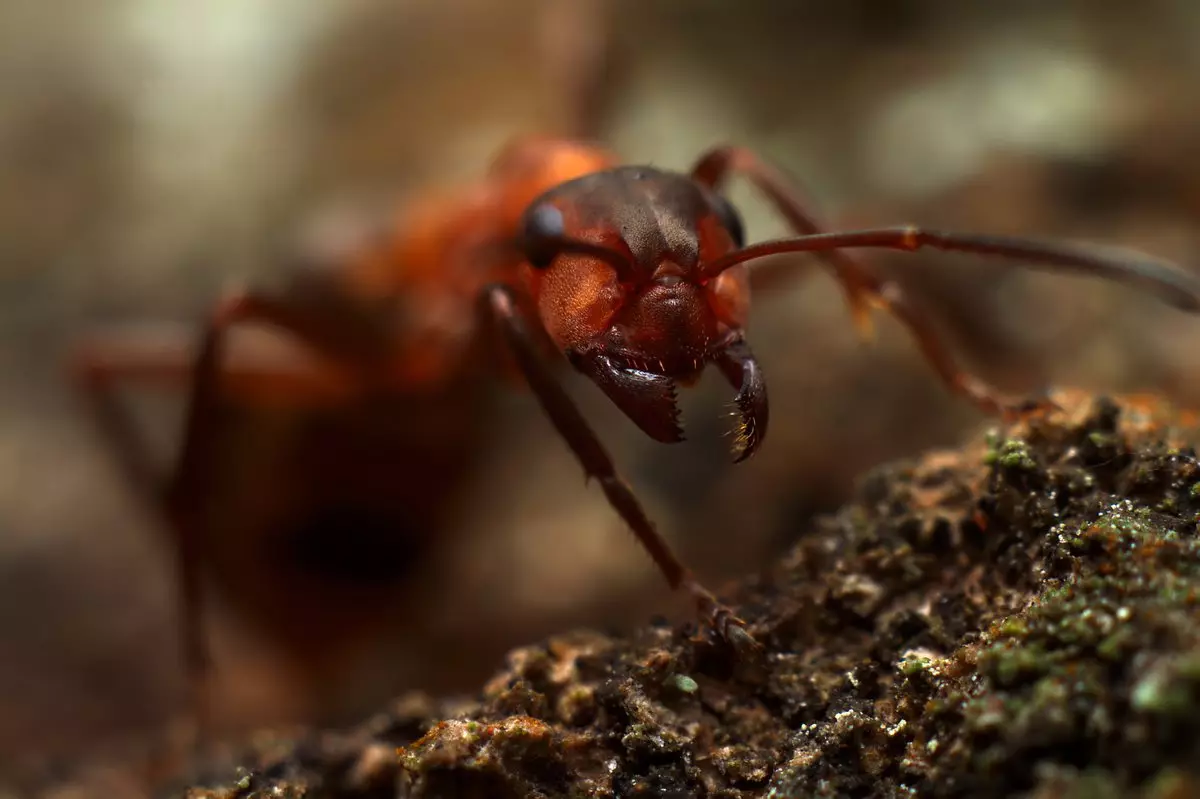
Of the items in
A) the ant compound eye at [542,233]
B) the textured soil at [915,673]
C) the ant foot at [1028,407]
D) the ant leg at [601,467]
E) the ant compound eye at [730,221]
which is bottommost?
the textured soil at [915,673]

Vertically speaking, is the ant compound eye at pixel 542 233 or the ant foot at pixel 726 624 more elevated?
the ant compound eye at pixel 542 233

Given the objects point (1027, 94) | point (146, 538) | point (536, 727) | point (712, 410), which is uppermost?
point (146, 538)

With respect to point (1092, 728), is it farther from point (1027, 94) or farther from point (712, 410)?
point (1027, 94)

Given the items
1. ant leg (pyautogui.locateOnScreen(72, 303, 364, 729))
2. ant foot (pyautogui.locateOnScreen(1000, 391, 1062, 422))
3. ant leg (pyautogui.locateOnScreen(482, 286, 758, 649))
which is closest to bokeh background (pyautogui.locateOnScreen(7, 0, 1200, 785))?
ant leg (pyautogui.locateOnScreen(72, 303, 364, 729))

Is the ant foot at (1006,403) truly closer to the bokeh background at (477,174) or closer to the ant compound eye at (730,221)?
the ant compound eye at (730,221)

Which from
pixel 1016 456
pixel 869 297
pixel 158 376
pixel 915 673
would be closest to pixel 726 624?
pixel 915 673

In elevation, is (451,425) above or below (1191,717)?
above

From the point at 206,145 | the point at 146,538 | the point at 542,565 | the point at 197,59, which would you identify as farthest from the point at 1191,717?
the point at 197,59

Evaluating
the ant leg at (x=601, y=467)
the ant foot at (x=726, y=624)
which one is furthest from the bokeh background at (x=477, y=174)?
the ant foot at (x=726, y=624)
